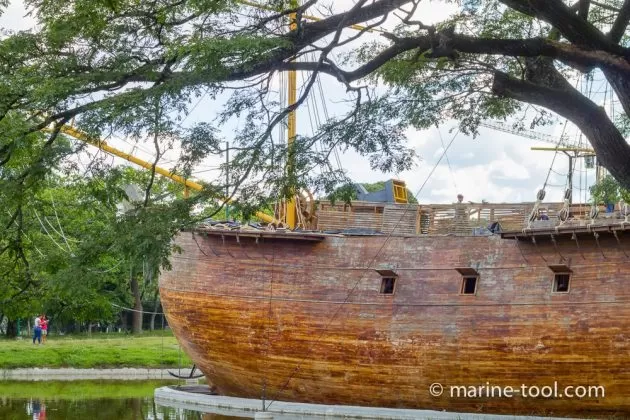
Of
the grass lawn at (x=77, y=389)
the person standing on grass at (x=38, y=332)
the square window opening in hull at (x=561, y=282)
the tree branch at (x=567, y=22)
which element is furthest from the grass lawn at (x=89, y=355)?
the tree branch at (x=567, y=22)

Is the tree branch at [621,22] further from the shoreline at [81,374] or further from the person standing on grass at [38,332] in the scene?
the person standing on grass at [38,332]

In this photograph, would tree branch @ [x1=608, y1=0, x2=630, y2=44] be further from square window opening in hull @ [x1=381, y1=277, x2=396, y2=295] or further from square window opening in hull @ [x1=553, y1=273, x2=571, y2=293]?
square window opening in hull @ [x1=381, y1=277, x2=396, y2=295]

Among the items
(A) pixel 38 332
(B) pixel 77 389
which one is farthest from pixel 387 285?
(A) pixel 38 332

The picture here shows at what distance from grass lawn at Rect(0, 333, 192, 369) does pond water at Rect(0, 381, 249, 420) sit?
222cm

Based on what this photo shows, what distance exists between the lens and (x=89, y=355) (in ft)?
104

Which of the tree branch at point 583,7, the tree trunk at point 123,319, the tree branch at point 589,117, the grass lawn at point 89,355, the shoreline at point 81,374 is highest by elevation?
the tree branch at point 583,7

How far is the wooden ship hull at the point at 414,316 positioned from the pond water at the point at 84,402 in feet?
5.82

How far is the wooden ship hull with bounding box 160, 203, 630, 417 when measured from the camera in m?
18.0

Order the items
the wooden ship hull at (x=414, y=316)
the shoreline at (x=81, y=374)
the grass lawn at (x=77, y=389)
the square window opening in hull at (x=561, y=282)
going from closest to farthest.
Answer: the wooden ship hull at (x=414, y=316) → the square window opening in hull at (x=561, y=282) → the grass lawn at (x=77, y=389) → the shoreline at (x=81, y=374)

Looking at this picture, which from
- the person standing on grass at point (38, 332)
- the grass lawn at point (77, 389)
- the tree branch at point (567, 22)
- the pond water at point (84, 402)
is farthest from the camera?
the person standing on grass at point (38, 332)

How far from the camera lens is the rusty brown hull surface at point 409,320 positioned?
18.0m

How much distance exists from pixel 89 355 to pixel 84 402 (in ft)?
28.3

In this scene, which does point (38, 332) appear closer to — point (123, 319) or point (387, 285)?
point (387, 285)

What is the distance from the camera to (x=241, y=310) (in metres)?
21.0
